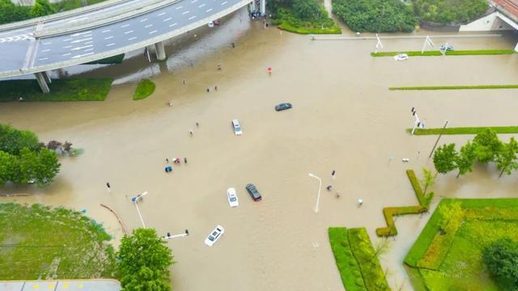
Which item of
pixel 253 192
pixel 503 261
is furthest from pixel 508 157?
pixel 253 192

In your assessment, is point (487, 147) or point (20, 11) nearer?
point (487, 147)

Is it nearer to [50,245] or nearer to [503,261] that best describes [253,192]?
[50,245]

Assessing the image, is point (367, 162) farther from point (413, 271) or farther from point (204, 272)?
point (204, 272)

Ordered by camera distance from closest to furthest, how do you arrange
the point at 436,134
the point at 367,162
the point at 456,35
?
the point at 367,162, the point at 436,134, the point at 456,35

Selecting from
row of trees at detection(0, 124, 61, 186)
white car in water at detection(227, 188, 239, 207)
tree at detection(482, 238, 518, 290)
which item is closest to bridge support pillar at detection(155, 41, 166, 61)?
row of trees at detection(0, 124, 61, 186)

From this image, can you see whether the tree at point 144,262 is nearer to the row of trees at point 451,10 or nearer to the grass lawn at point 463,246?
the grass lawn at point 463,246

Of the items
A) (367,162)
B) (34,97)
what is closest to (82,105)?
(34,97)
